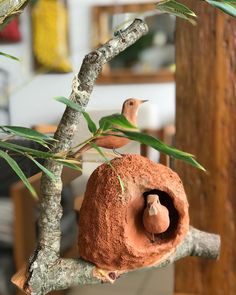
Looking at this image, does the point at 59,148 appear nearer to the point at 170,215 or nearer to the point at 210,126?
the point at 170,215

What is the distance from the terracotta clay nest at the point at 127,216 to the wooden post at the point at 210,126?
0.16 m

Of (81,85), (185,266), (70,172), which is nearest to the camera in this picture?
(81,85)

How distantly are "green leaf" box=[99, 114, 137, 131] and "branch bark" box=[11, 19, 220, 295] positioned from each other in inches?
4.2

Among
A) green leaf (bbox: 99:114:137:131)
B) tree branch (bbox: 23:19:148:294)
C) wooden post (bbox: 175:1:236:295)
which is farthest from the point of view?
wooden post (bbox: 175:1:236:295)

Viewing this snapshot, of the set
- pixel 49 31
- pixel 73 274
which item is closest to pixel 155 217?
pixel 73 274

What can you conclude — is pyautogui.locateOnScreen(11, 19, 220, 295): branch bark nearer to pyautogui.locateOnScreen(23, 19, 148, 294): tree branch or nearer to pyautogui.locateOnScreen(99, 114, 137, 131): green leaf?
pyautogui.locateOnScreen(23, 19, 148, 294): tree branch

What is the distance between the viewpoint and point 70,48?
780mm

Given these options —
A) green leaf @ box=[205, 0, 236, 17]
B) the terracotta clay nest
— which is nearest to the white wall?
the terracotta clay nest

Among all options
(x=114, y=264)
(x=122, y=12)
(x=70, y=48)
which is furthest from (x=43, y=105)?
(x=114, y=264)

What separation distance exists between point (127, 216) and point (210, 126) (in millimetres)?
261

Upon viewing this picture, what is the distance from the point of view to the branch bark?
58 centimetres

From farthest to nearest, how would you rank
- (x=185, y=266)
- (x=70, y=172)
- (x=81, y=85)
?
(x=185, y=266), (x=70, y=172), (x=81, y=85)

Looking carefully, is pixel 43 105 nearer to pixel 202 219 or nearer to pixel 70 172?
pixel 70 172

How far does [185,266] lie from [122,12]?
49cm
